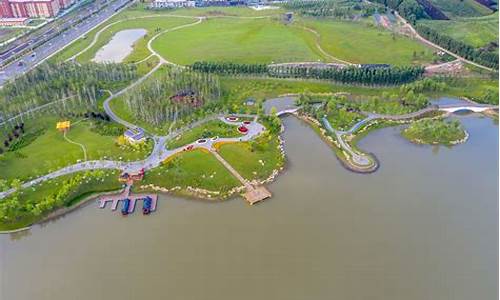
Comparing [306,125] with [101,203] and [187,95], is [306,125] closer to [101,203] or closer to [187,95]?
[187,95]

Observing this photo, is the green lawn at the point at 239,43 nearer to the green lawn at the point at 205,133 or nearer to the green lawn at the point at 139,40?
the green lawn at the point at 139,40

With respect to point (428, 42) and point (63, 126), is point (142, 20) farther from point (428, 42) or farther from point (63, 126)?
point (428, 42)

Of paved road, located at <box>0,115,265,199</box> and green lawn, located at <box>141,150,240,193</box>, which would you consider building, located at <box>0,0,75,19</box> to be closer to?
paved road, located at <box>0,115,265,199</box>

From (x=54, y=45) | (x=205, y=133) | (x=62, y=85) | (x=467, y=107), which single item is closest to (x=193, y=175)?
(x=205, y=133)

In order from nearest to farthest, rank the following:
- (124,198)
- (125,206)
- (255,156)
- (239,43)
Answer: (125,206)
(124,198)
(255,156)
(239,43)

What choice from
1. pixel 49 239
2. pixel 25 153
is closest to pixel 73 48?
pixel 25 153

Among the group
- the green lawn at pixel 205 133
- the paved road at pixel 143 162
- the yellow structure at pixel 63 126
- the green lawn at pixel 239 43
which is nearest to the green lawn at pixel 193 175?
the paved road at pixel 143 162
